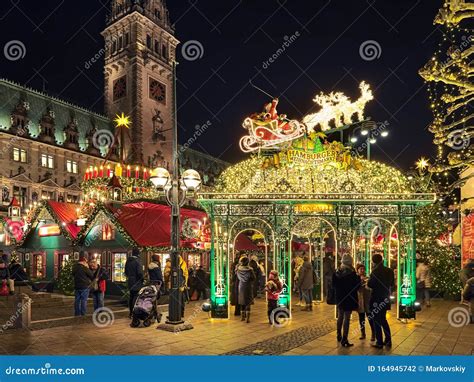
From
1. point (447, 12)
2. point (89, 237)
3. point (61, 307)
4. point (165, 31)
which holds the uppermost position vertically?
point (165, 31)

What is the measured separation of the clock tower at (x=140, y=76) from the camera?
185 feet

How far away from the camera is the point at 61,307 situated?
17.5 m

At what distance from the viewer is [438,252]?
18.2m

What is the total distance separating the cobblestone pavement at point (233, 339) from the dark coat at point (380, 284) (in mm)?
998

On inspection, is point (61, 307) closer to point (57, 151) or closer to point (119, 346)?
point (119, 346)

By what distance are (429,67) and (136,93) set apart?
45.1m

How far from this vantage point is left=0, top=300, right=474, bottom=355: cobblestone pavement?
8.98 m

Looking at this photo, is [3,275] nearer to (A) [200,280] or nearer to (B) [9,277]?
(B) [9,277]

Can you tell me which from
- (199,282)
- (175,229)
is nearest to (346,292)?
(175,229)

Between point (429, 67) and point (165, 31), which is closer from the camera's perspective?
point (429, 67)

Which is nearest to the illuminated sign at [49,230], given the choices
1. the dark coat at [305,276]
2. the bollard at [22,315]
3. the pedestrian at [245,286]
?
the bollard at [22,315]

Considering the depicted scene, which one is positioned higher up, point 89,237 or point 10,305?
point 89,237

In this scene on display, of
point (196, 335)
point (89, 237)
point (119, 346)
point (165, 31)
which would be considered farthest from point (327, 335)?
point (165, 31)

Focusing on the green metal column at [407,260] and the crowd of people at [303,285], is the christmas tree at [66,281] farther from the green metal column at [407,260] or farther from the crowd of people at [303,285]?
the green metal column at [407,260]
